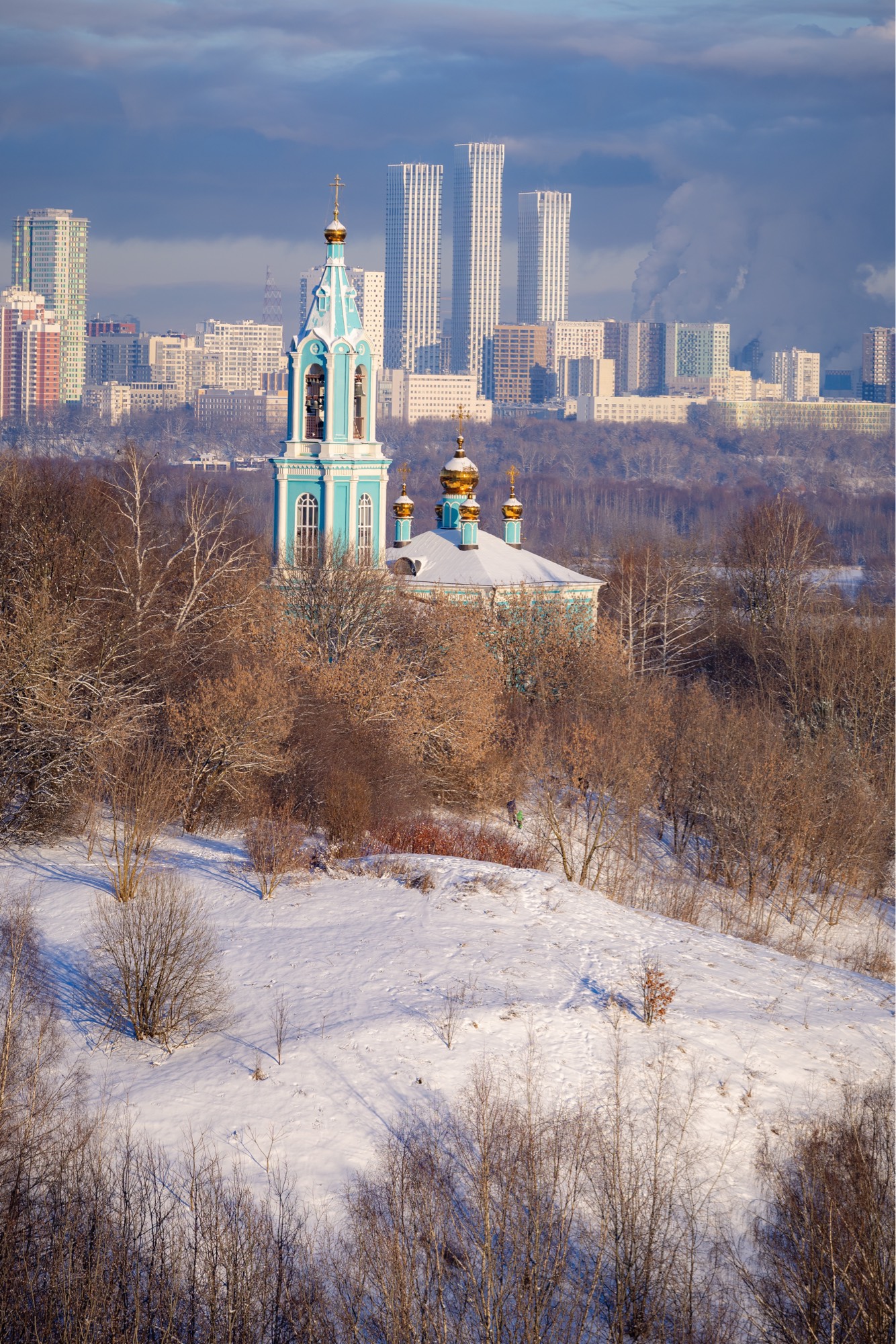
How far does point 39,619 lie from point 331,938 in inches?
204

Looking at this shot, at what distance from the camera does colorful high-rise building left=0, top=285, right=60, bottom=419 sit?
393 ft

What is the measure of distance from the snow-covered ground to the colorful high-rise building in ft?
358

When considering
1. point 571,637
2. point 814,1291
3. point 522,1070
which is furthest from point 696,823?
point 814,1291

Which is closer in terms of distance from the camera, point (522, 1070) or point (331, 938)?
point (522, 1070)

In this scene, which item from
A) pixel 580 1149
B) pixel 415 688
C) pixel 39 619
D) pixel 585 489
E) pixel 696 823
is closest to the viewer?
pixel 580 1149

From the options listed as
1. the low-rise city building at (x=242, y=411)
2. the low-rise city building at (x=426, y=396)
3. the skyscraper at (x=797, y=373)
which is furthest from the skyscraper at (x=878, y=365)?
the low-rise city building at (x=242, y=411)

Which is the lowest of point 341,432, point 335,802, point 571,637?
point 335,802

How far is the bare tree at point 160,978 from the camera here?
11.9m

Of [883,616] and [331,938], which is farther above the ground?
[883,616]

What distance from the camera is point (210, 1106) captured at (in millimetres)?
11047

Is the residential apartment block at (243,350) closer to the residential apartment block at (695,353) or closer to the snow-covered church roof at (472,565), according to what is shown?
the residential apartment block at (695,353)

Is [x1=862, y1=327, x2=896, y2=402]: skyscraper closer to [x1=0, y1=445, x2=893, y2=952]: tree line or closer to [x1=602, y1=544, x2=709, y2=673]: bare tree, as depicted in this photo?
[x1=602, y1=544, x2=709, y2=673]: bare tree

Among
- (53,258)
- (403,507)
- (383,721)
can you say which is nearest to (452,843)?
(383,721)

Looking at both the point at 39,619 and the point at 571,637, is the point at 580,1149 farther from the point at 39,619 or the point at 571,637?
the point at 571,637
